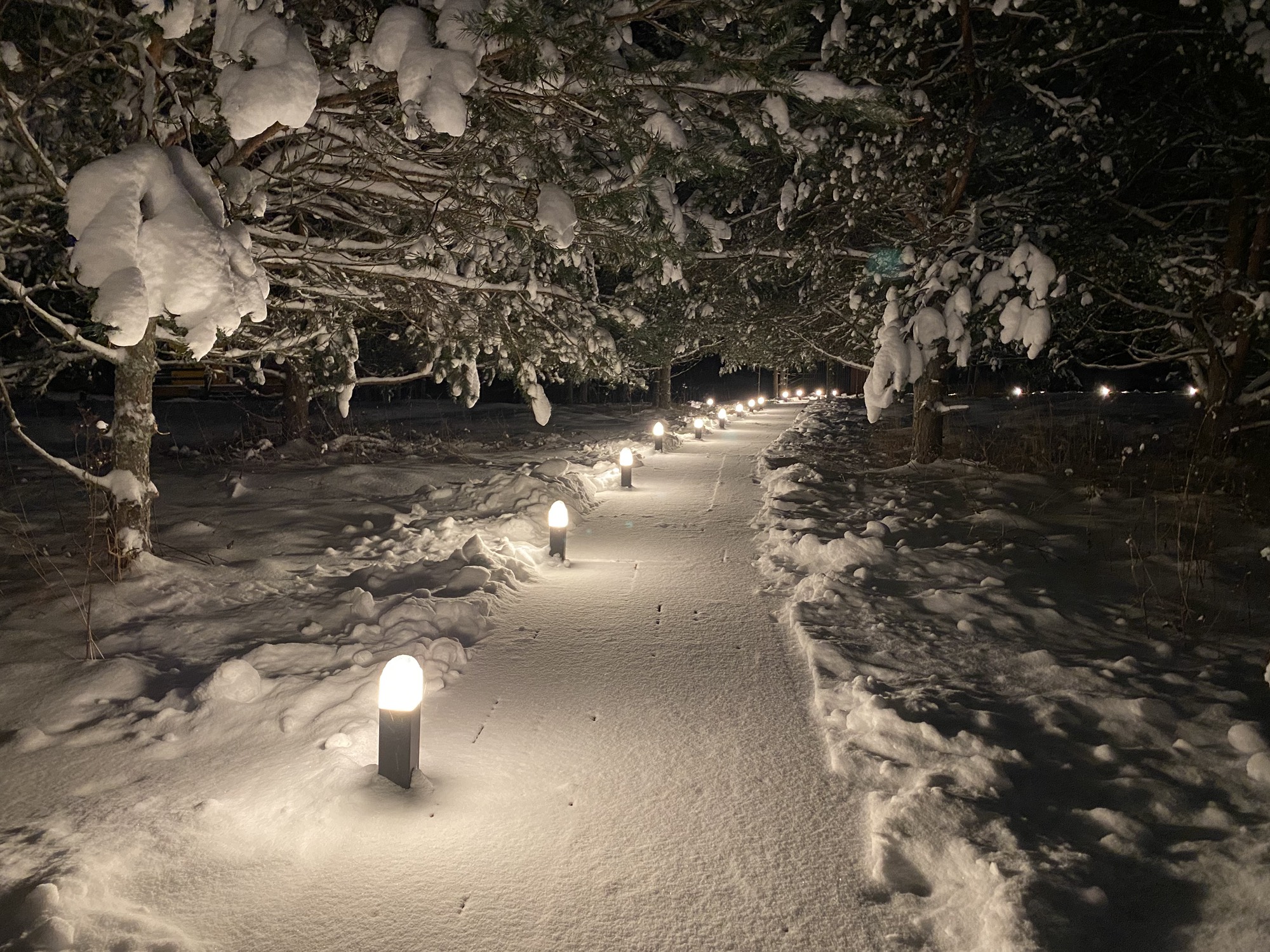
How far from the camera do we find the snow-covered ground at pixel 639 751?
2.59 metres

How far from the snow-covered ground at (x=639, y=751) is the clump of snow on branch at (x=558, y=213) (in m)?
2.60

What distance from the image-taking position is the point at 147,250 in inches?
135

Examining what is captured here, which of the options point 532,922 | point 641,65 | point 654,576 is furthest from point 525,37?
point 654,576

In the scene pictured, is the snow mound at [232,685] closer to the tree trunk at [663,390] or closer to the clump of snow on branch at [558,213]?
the clump of snow on branch at [558,213]

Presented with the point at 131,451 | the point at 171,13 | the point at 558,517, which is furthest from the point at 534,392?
the point at 171,13

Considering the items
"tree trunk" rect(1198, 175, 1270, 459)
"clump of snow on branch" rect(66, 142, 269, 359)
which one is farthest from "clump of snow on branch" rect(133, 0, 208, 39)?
"tree trunk" rect(1198, 175, 1270, 459)

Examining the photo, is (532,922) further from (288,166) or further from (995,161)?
(995,161)

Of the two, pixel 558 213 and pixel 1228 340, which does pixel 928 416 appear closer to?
pixel 1228 340

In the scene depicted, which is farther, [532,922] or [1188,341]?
[1188,341]

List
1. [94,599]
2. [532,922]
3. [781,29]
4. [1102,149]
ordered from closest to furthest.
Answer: [532,922]
[781,29]
[94,599]
[1102,149]

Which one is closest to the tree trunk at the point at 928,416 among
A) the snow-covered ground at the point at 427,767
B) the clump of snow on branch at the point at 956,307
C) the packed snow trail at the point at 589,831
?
the clump of snow on branch at the point at 956,307

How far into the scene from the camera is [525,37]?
363 cm

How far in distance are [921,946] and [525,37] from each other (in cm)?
398

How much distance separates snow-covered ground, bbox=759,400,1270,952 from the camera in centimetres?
261
